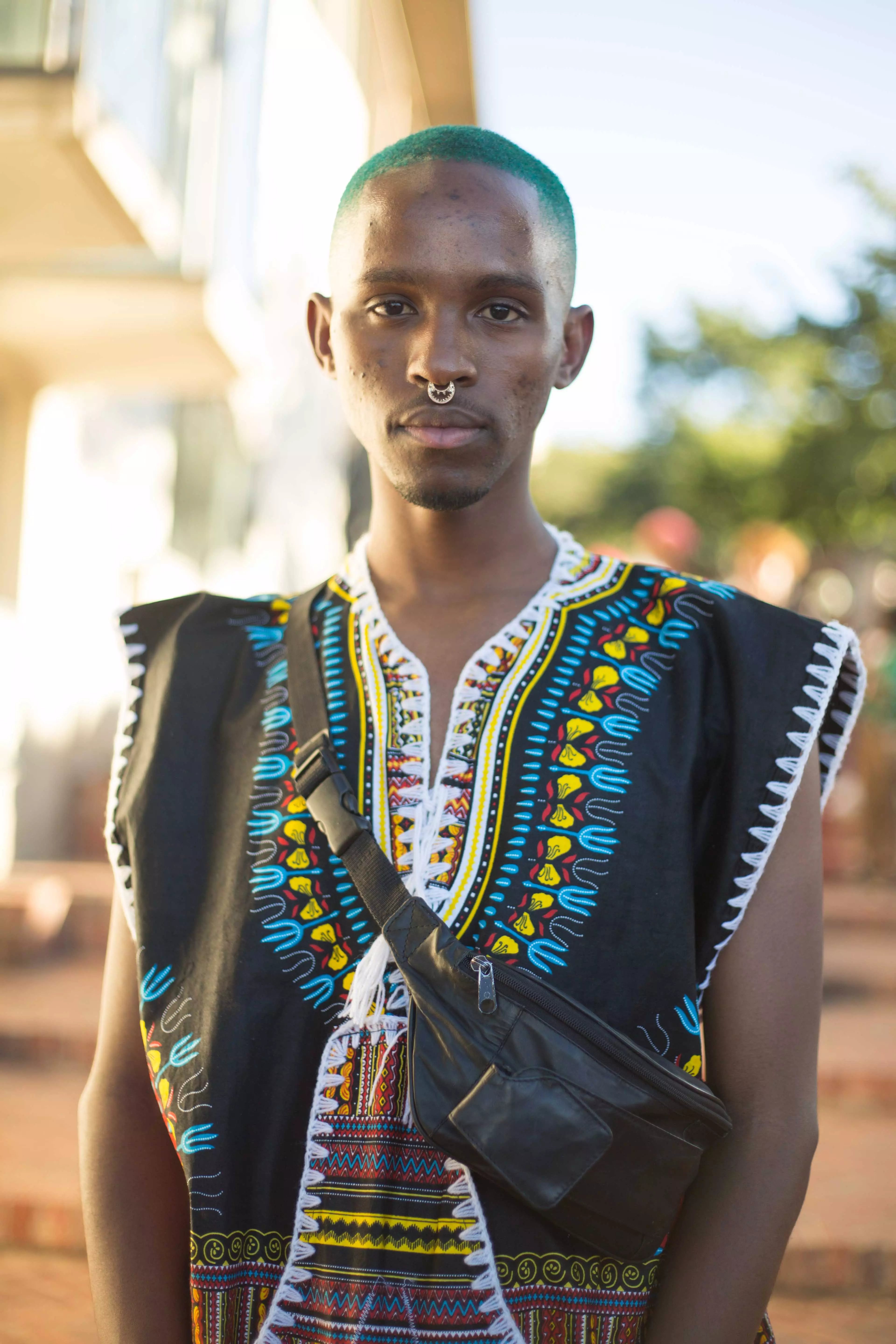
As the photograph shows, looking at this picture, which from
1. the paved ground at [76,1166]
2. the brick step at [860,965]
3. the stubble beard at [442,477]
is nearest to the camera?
the stubble beard at [442,477]

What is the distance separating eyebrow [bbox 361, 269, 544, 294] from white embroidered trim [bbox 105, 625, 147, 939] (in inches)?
23.6

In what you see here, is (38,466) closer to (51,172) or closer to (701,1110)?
(51,172)

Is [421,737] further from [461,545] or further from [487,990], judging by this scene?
[487,990]

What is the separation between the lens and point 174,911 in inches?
59.0

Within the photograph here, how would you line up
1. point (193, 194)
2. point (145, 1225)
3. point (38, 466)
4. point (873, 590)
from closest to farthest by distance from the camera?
1. point (145, 1225)
2. point (193, 194)
3. point (38, 466)
4. point (873, 590)

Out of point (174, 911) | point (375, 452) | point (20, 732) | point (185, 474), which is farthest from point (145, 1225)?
point (185, 474)

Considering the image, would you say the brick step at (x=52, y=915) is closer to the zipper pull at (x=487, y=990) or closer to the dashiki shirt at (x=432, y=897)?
the dashiki shirt at (x=432, y=897)

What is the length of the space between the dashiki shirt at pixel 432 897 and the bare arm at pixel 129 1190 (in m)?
0.04

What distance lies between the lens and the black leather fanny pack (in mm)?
1247

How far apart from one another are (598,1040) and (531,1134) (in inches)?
4.7

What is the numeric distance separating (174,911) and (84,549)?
644cm

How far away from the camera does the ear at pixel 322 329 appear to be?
1.62 metres

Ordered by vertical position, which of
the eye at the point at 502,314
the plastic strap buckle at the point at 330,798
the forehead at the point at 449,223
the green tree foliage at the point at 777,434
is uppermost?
the green tree foliage at the point at 777,434

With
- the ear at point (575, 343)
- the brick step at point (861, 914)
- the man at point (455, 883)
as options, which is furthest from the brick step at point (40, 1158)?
the brick step at point (861, 914)
